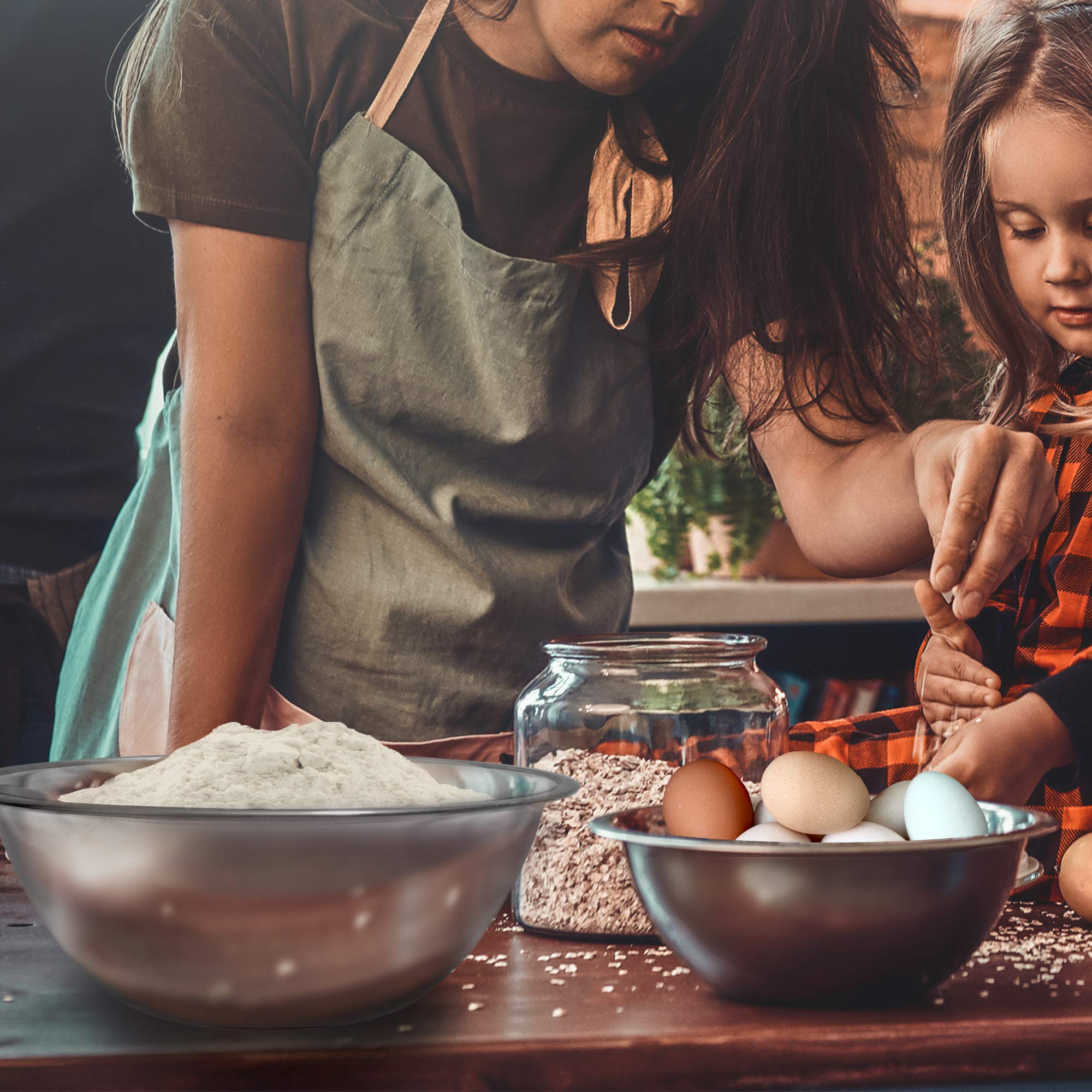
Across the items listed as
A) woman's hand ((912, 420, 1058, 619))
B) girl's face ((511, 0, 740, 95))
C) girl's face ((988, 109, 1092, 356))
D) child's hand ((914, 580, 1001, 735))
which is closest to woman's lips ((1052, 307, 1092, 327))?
girl's face ((988, 109, 1092, 356))

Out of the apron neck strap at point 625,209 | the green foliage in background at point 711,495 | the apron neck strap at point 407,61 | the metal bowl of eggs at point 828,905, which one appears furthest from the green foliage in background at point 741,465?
the metal bowl of eggs at point 828,905

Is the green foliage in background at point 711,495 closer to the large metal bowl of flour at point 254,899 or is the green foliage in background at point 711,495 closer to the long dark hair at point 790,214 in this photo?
the long dark hair at point 790,214

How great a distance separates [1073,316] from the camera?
0.96m

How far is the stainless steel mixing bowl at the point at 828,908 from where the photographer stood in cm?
51

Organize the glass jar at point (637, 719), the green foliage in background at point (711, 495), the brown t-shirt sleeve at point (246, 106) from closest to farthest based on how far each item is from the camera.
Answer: the glass jar at point (637, 719)
the brown t-shirt sleeve at point (246, 106)
the green foliage in background at point (711, 495)

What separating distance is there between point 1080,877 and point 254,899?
1.61 ft

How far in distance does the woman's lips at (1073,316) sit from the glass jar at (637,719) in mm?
440

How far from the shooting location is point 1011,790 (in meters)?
0.93

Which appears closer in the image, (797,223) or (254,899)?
(254,899)

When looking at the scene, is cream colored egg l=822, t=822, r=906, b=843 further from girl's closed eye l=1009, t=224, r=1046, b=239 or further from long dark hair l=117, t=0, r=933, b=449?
girl's closed eye l=1009, t=224, r=1046, b=239

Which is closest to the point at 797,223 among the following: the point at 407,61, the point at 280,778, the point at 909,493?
the point at 909,493

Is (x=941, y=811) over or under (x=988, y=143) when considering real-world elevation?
under

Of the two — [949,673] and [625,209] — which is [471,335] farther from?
[949,673]

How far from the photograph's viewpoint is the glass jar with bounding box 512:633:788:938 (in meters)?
0.71
